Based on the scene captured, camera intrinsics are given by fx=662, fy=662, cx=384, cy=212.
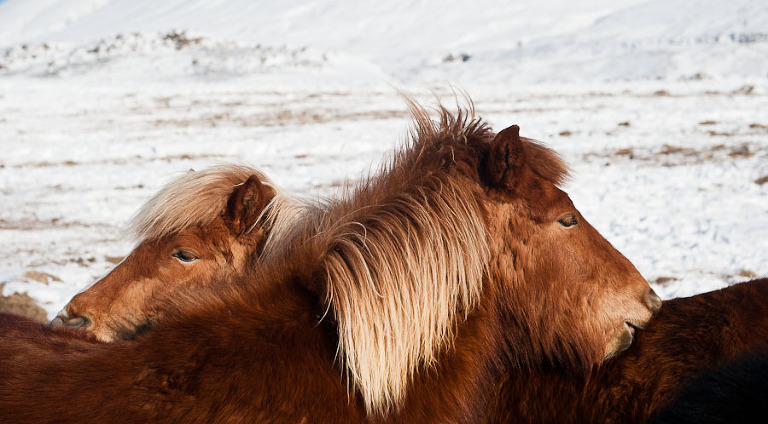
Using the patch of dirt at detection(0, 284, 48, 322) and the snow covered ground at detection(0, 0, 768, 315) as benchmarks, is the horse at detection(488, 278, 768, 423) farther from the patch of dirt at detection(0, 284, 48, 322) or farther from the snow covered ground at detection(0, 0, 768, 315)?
the patch of dirt at detection(0, 284, 48, 322)

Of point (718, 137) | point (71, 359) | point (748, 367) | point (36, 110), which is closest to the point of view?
point (748, 367)

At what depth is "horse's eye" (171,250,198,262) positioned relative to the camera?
3.15 meters

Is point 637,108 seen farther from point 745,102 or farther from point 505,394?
point 505,394

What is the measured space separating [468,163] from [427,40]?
1595 inches

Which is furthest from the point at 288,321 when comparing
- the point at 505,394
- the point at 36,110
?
the point at 36,110

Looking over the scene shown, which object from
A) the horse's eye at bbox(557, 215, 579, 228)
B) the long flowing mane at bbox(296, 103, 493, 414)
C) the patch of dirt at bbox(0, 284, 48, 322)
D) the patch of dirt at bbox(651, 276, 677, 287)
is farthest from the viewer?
the patch of dirt at bbox(651, 276, 677, 287)

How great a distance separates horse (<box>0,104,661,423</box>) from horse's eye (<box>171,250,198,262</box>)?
1.92ft

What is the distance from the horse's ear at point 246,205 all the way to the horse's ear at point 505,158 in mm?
1279

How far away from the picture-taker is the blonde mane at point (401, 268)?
1983mm

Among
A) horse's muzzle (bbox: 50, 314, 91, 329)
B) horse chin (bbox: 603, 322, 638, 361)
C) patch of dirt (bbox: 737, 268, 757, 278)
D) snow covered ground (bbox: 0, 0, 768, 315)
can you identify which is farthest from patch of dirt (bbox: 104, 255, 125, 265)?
patch of dirt (bbox: 737, 268, 757, 278)

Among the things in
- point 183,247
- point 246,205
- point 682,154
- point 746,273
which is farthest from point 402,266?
point 682,154

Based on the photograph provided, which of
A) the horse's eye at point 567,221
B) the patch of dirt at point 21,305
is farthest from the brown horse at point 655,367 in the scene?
the patch of dirt at point 21,305

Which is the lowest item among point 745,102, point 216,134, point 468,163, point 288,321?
point 745,102

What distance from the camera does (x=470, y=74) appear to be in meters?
26.2
